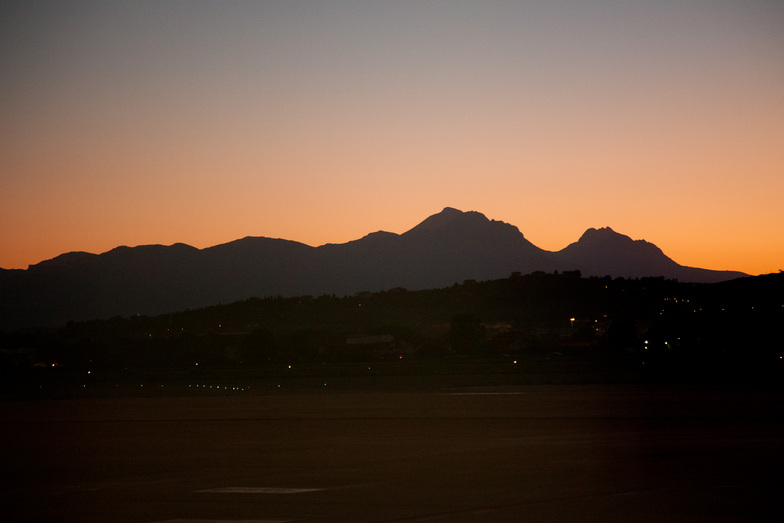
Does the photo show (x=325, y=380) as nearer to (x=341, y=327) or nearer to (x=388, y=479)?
(x=388, y=479)

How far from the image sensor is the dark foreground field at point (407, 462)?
10352mm

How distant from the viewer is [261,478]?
13156 millimetres

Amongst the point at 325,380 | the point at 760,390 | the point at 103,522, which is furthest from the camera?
the point at 325,380

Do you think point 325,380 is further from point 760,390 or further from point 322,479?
point 322,479

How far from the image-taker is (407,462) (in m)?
14.4

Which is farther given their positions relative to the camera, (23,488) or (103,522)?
(23,488)

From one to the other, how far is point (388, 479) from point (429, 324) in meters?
155

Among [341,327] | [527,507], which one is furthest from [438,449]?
[341,327]

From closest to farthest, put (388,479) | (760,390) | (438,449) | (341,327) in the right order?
(388,479)
(438,449)
(760,390)
(341,327)

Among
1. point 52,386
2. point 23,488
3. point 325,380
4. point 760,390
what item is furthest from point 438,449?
point 52,386

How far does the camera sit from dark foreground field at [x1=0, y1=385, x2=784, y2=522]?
408 inches

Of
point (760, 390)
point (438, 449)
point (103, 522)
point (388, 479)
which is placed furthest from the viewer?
point (760, 390)

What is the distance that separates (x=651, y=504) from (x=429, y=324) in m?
157

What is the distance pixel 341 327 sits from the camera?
16350 cm
